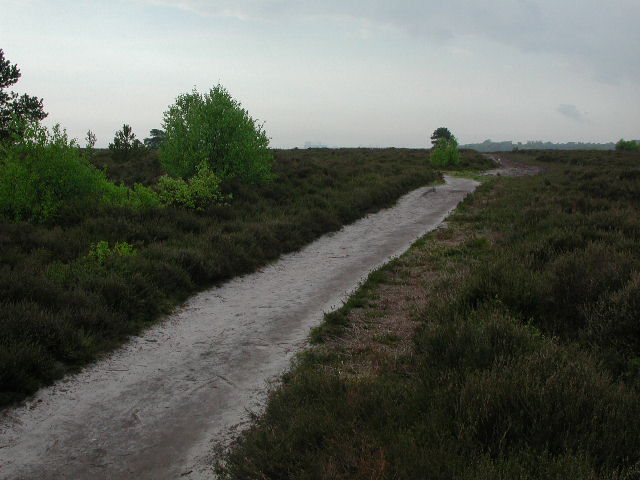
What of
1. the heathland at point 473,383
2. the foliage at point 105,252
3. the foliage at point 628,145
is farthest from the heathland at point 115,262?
the foliage at point 628,145

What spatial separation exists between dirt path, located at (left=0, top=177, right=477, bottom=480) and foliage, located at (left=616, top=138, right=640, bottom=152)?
8972 centimetres

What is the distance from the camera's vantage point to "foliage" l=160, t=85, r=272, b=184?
17234mm

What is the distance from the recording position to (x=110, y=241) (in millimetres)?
10562

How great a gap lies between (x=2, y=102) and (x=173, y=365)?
69.9ft

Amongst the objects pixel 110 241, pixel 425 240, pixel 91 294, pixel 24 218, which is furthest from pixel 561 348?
pixel 24 218

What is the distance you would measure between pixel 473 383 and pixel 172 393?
3.62m

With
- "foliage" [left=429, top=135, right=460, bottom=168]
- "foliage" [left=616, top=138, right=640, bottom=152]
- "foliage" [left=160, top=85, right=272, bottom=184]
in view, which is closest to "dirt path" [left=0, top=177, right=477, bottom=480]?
"foliage" [left=160, top=85, right=272, bottom=184]

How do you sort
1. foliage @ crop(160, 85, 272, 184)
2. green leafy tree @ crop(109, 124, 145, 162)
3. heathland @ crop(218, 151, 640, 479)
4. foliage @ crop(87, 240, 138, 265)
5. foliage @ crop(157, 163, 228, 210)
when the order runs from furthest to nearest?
green leafy tree @ crop(109, 124, 145, 162) < foliage @ crop(160, 85, 272, 184) < foliage @ crop(157, 163, 228, 210) < foliage @ crop(87, 240, 138, 265) < heathland @ crop(218, 151, 640, 479)

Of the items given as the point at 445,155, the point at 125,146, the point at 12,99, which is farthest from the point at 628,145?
the point at 12,99

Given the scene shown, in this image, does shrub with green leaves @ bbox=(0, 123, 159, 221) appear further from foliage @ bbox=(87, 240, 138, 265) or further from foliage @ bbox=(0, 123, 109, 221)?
foliage @ bbox=(87, 240, 138, 265)

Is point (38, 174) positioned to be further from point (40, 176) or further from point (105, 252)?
point (105, 252)

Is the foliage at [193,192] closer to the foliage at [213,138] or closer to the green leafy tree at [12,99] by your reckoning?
the foliage at [213,138]

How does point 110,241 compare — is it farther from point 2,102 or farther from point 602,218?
point 2,102

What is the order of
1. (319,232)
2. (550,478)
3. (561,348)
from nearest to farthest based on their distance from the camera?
(550,478)
(561,348)
(319,232)
